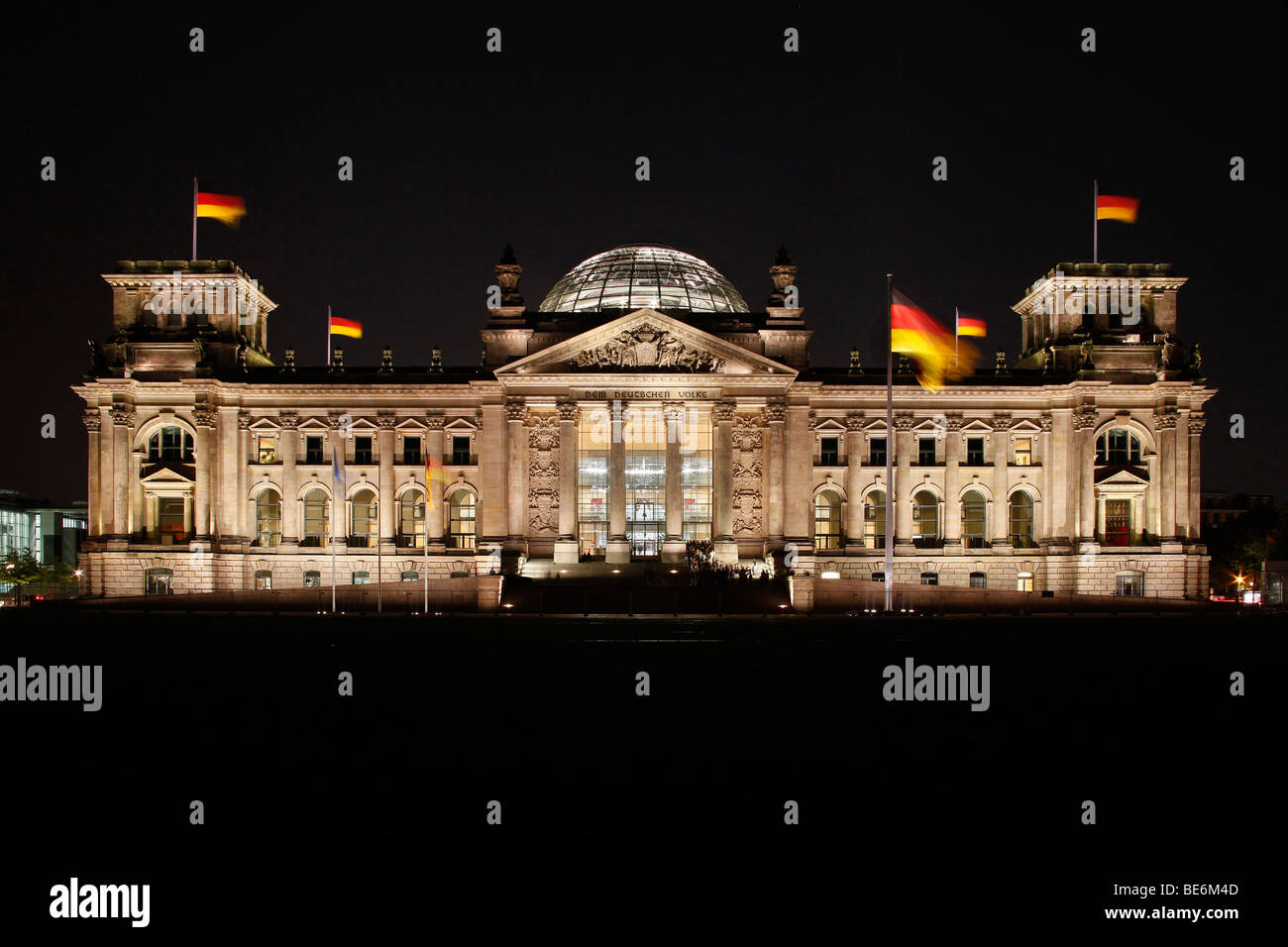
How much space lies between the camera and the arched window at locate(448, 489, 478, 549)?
73750 mm

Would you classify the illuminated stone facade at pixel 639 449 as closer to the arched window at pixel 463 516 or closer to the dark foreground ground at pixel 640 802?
the arched window at pixel 463 516

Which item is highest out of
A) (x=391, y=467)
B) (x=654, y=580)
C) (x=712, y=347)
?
(x=712, y=347)

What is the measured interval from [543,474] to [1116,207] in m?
43.4

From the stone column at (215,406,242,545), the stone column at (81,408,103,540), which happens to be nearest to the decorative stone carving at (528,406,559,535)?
the stone column at (215,406,242,545)

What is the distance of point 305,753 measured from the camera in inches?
590

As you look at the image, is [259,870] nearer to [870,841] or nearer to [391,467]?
[870,841]

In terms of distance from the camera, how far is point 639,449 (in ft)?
228

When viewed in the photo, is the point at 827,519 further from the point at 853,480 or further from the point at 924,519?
the point at 924,519

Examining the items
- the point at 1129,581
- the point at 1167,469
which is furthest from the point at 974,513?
the point at 1167,469

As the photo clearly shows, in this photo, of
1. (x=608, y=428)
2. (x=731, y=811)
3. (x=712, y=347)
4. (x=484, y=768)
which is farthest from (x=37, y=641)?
(x=712, y=347)

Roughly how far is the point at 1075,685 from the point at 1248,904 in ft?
45.9

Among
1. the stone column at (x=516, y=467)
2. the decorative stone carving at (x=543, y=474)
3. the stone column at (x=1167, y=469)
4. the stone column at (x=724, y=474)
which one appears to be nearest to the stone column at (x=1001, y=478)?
the stone column at (x=1167, y=469)

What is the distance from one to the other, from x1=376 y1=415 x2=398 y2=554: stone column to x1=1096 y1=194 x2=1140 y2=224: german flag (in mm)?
52395

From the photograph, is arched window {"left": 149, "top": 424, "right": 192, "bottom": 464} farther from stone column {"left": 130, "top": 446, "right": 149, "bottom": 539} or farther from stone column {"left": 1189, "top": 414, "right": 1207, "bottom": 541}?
stone column {"left": 1189, "top": 414, "right": 1207, "bottom": 541}
